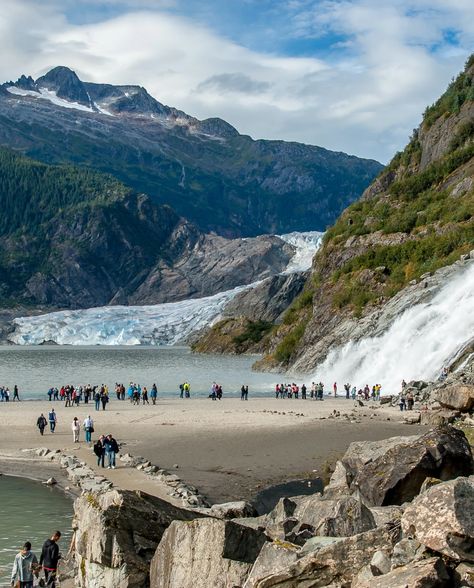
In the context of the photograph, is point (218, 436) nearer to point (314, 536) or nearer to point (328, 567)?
point (314, 536)

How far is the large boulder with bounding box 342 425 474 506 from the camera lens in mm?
17672

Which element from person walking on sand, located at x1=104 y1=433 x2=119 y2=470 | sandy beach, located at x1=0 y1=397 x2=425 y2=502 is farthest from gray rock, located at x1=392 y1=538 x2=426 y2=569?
person walking on sand, located at x1=104 y1=433 x2=119 y2=470

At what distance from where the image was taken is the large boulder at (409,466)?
17672mm

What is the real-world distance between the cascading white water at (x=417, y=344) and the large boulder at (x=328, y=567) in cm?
4615

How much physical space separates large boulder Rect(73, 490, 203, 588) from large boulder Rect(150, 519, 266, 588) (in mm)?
699

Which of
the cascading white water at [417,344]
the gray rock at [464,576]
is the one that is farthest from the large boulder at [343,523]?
the cascading white water at [417,344]

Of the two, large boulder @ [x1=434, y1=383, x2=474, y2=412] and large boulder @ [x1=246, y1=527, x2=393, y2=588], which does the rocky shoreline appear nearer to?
large boulder @ [x1=246, y1=527, x2=393, y2=588]

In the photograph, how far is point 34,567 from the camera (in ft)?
50.9

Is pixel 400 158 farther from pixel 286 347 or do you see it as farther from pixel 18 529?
pixel 18 529

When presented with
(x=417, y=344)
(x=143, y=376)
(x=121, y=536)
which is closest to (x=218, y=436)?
(x=121, y=536)

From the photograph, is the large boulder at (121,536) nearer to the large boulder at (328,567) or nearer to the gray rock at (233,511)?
the large boulder at (328,567)

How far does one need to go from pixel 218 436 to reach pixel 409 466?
59.3ft

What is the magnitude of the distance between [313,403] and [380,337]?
1391 centimetres

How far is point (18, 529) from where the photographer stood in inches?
805
